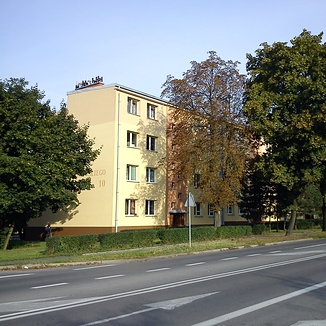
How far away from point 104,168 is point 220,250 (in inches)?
595

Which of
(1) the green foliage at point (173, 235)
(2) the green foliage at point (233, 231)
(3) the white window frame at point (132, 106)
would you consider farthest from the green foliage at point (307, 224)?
(1) the green foliage at point (173, 235)

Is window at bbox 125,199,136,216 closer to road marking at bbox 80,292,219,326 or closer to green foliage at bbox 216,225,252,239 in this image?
green foliage at bbox 216,225,252,239

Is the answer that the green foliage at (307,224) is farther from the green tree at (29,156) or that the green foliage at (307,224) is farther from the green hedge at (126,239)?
the green tree at (29,156)

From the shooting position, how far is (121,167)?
36.6 metres

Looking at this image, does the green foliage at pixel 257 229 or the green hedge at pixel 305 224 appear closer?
the green foliage at pixel 257 229

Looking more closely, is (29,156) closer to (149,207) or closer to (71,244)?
(71,244)

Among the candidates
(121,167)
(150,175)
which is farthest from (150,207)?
(121,167)

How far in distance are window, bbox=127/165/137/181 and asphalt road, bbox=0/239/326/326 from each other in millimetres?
22963

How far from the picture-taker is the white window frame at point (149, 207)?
128 ft

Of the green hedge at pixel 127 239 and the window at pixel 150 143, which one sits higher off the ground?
the window at pixel 150 143

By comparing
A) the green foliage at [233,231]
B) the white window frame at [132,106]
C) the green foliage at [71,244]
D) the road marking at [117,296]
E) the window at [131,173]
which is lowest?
the road marking at [117,296]

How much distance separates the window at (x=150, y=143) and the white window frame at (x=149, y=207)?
4.54 meters

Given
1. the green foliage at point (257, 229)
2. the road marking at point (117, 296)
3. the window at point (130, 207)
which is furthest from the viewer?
the green foliage at point (257, 229)

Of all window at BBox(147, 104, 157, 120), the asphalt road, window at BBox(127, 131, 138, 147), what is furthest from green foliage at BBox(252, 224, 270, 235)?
the asphalt road
